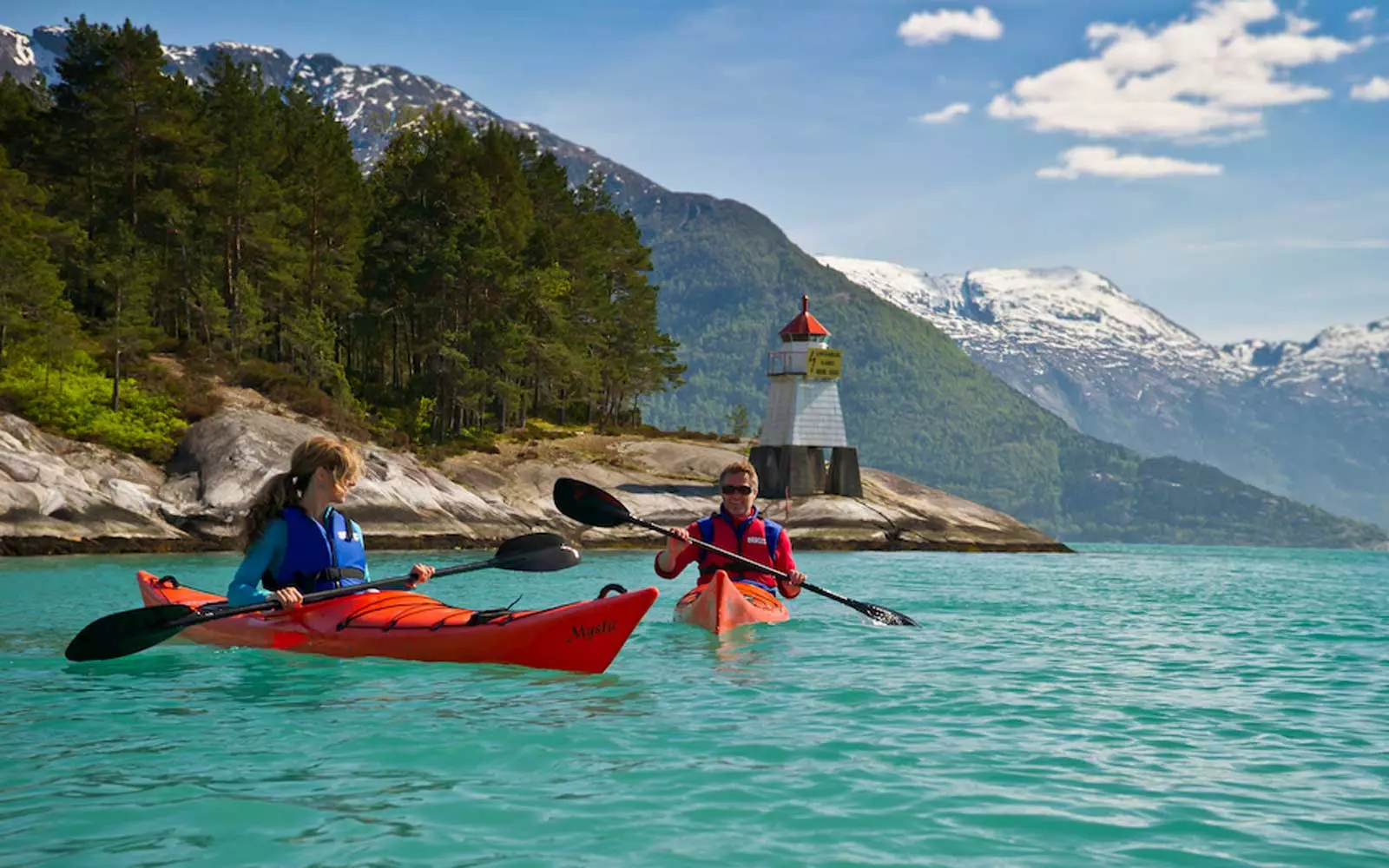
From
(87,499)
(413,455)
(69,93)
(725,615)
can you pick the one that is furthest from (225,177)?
(725,615)

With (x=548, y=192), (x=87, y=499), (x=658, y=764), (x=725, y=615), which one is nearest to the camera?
(x=658, y=764)

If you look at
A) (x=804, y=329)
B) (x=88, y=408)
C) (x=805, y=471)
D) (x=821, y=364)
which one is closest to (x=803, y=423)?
(x=805, y=471)

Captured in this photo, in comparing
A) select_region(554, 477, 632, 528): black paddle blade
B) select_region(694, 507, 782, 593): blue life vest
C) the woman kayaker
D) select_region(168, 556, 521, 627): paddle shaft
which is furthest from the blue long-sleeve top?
select_region(694, 507, 782, 593): blue life vest

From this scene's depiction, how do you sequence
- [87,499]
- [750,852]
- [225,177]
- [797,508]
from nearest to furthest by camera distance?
[750,852] → [87,499] → [225,177] → [797,508]

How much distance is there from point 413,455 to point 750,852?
36338 mm

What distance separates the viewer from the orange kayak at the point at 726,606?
12742 millimetres

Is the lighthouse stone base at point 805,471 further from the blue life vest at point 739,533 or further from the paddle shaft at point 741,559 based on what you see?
the paddle shaft at point 741,559

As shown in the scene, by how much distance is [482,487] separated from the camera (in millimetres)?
39438

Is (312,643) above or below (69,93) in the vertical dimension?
below

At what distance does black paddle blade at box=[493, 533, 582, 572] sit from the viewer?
10750 mm

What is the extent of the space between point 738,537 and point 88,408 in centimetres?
2604

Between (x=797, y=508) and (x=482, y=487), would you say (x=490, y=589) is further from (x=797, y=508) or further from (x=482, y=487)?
(x=797, y=508)

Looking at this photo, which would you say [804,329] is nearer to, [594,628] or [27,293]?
[27,293]

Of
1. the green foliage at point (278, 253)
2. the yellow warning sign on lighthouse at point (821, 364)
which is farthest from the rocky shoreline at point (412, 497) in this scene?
the yellow warning sign on lighthouse at point (821, 364)
